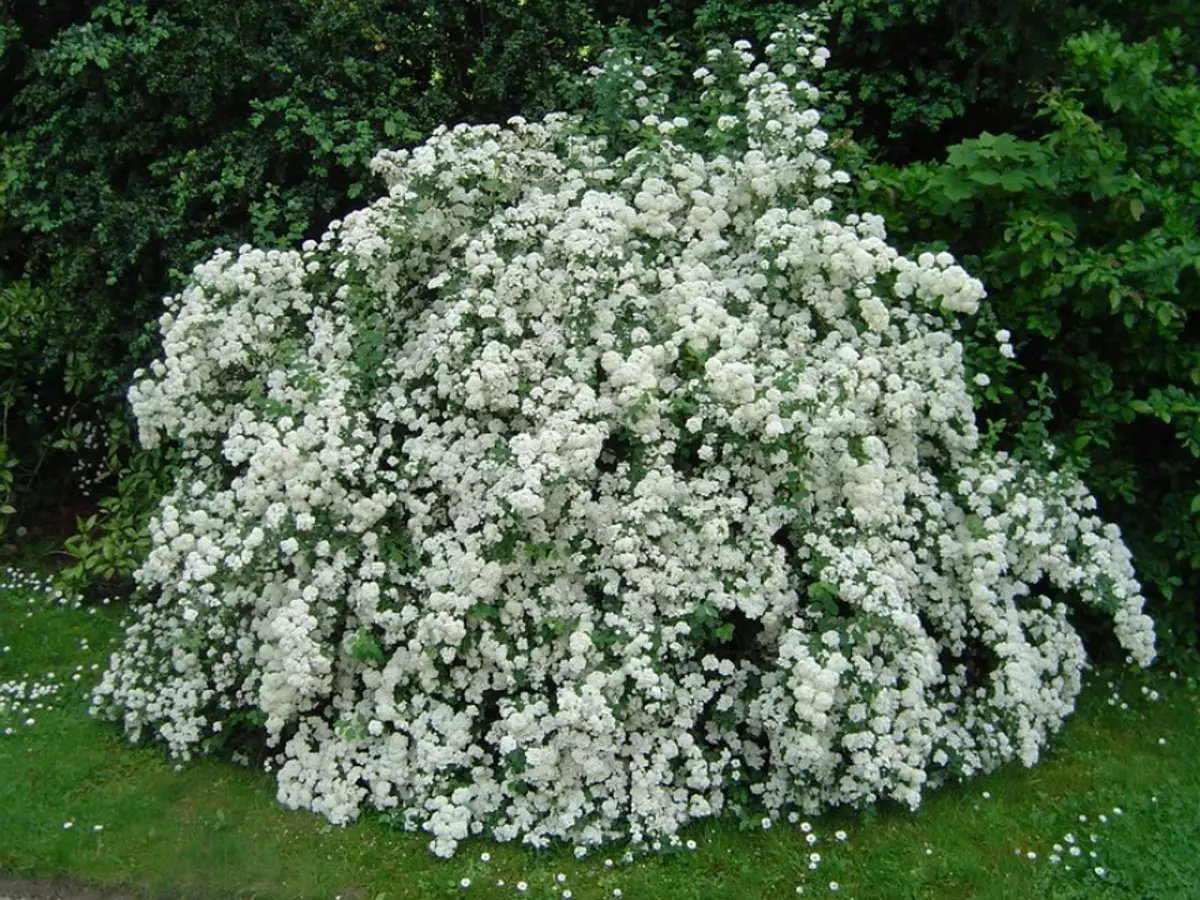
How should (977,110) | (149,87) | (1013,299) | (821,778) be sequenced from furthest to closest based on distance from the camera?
(977,110) → (149,87) → (1013,299) → (821,778)

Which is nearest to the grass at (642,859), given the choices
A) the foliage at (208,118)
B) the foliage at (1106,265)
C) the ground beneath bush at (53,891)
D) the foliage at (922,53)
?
the ground beneath bush at (53,891)

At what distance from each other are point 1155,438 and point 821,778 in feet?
8.11

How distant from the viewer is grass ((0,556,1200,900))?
4254mm

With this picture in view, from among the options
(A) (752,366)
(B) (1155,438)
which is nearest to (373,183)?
(A) (752,366)

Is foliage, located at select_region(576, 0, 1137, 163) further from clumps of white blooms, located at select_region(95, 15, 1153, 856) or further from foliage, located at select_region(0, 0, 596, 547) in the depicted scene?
clumps of white blooms, located at select_region(95, 15, 1153, 856)

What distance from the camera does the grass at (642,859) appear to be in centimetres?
425

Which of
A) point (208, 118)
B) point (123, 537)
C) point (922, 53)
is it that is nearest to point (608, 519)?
point (123, 537)

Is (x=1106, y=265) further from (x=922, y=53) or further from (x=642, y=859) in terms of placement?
(x=642, y=859)

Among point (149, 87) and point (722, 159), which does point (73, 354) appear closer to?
point (149, 87)

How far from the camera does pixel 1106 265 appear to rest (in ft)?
16.8

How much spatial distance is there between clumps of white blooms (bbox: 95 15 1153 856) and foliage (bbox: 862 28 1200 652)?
1.56ft

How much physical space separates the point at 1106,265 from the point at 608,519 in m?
2.33

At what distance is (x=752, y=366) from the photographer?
455 centimetres

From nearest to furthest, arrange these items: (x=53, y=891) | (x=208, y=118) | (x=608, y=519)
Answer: (x=53, y=891) < (x=608, y=519) < (x=208, y=118)
